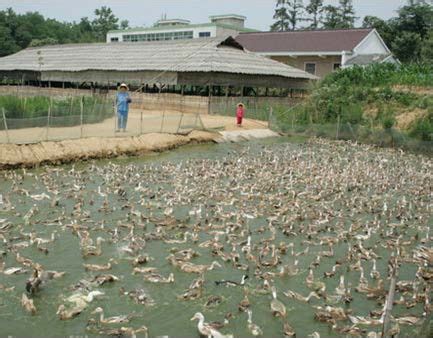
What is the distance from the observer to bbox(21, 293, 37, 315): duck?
7.85 metres

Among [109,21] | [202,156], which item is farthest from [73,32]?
[202,156]

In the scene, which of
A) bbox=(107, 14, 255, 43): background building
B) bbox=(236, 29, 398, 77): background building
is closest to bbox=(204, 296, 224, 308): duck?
bbox=(236, 29, 398, 77): background building

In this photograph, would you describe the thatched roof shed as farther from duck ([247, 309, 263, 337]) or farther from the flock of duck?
duck ([247, 309, 263, 337])

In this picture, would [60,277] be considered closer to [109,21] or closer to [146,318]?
[146,318]

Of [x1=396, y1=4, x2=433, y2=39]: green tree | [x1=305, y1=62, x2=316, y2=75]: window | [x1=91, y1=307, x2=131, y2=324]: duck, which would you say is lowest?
[x1=91, y1=307, x2=131, y2=324]: duck

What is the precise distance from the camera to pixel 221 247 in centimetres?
1061

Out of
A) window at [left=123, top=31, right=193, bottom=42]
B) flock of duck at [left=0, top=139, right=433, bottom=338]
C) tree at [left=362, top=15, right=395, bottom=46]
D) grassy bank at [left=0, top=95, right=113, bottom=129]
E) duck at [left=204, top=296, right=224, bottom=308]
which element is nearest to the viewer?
flock of duck at [left=0, top=139, right=433, bottom=338]

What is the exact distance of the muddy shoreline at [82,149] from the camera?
17.4 meters

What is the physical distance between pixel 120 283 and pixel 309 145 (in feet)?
59.2

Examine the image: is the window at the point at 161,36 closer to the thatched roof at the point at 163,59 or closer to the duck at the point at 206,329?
the thatched roof at the point at 163,59

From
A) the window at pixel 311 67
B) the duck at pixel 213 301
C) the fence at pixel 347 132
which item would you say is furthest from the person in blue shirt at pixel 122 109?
the window at pixel 311 67

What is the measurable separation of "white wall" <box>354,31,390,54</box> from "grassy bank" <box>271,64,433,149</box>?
9303mm

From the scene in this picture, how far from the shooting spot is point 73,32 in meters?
82.0

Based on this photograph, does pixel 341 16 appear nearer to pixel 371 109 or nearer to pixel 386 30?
pixel 386 30
